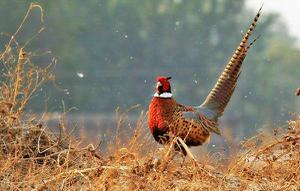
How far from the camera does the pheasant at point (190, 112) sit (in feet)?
22.2

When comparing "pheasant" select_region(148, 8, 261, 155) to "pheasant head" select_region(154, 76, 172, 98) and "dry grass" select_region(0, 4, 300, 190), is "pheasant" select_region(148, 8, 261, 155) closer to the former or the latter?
"pheasant head" select_region(154, 76, 172, 98)

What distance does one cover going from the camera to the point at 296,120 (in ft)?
20.6

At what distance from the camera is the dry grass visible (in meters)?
5.60

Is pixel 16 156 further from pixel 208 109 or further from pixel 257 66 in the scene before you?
pixel 257 66

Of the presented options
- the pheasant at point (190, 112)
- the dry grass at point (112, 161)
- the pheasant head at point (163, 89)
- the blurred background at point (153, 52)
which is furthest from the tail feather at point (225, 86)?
the blurred background at point (153, 52)

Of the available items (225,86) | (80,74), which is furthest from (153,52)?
(225,86)

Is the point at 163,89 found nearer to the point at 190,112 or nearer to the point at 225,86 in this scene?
the point at 190,112

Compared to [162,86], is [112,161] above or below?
below

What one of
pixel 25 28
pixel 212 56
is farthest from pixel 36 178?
pixel 212 56

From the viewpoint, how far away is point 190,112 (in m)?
7.08

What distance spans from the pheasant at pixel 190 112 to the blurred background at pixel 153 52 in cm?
2019

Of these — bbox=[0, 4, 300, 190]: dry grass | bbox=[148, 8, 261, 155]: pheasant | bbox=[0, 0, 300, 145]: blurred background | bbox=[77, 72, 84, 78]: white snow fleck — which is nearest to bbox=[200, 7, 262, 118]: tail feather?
bbox=[148, 8, 261, 155]: pheasant

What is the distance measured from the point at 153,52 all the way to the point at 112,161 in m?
26.9

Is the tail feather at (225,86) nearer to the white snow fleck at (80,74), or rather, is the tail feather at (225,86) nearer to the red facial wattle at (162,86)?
the red facial wattle at (162,86)
